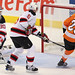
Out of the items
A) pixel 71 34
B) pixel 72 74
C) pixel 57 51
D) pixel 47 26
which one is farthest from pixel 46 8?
pixel 72 74

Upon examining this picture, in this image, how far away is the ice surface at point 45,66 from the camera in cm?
512

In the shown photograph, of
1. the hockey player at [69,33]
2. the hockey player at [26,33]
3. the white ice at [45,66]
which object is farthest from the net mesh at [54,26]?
the hockey player at [26,33]

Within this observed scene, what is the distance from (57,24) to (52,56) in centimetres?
56

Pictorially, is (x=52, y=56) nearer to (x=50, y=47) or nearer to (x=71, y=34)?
(x=50, y=47)

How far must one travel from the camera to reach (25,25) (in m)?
5.04

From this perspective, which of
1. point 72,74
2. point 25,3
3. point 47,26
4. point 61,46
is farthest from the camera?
point 25,3

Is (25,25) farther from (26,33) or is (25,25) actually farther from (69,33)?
(69,33)

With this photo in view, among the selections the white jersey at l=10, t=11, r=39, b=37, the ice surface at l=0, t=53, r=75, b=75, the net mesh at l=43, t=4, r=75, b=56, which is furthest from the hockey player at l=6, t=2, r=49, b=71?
the net mesh at l=43, t=4, r=75, b=56

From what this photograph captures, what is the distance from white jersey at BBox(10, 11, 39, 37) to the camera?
505 cm

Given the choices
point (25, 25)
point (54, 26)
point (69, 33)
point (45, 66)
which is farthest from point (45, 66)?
point (54, 26)

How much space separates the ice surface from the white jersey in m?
0.50

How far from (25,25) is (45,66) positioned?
821 millimetres

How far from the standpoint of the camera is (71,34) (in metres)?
5.26

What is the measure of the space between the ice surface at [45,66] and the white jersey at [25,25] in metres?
0.50
